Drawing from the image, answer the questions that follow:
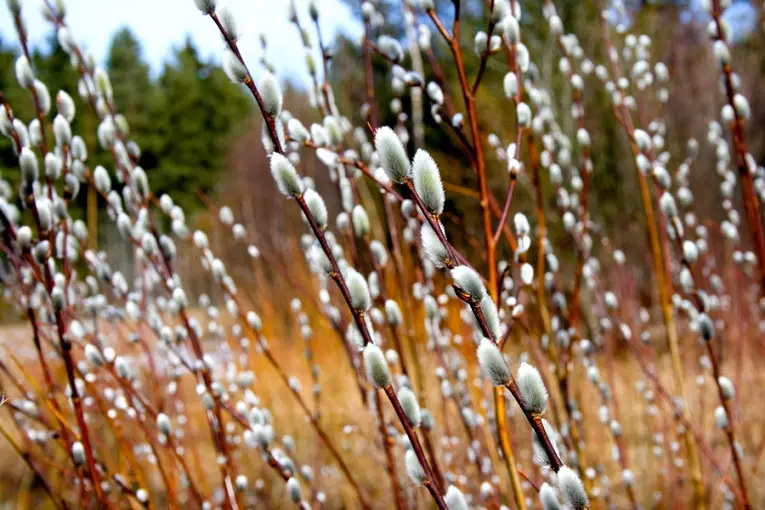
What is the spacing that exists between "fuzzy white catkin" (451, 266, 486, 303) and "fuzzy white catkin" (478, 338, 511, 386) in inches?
1.3

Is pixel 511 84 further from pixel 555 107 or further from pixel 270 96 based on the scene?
pixel 555 107

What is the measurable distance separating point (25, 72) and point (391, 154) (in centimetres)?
62

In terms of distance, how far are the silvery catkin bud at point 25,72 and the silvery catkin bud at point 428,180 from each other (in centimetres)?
63

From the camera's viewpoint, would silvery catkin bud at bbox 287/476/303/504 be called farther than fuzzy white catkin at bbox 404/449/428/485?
Yes

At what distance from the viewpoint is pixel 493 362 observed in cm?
43

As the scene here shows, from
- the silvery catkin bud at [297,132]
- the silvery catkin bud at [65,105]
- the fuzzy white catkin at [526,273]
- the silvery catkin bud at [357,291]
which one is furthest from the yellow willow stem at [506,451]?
the silvery catkin bud at [65,105]

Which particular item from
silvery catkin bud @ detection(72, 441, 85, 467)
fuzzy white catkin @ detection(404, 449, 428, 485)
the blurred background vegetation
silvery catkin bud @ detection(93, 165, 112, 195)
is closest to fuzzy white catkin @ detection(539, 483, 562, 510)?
fuzzy white catkin @ detection(404, 449, 428, 485)

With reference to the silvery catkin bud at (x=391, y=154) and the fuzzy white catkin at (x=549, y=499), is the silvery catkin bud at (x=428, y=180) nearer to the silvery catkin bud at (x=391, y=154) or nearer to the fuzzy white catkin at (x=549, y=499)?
the silvery catkin bud at (x=391, y=154)

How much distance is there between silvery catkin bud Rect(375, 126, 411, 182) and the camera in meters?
0.43

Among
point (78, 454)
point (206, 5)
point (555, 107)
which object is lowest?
point (78, 454)

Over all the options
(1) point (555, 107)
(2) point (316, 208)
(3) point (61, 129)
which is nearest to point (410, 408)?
(2) point (316, 208)

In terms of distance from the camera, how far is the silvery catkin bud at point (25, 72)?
81cm

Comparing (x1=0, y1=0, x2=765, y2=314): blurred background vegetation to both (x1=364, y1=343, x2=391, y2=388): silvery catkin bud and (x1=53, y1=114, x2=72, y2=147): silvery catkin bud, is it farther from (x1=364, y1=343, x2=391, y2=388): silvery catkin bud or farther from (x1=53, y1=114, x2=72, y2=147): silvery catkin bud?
(x1=364, y1=343, x2=391, y2=388): silvery catkin bud

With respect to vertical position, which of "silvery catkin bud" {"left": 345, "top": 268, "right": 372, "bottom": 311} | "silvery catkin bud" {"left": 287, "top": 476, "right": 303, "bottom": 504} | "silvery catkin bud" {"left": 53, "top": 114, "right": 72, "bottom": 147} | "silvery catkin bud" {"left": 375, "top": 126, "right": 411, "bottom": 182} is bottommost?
"silvery catkin bud" {"left": 287, "top": 476, "right": 303, "bottom": 504}
